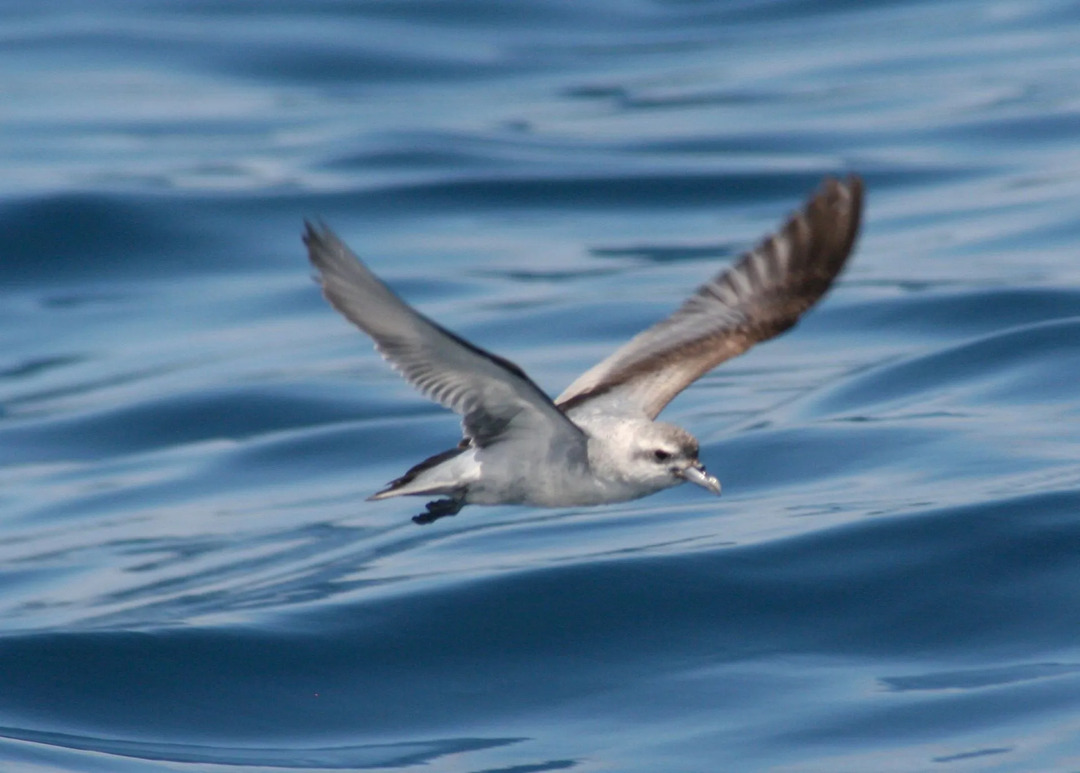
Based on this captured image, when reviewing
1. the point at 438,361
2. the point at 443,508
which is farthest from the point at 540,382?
the point at 438,361

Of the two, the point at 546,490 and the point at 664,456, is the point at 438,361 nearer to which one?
the point at 546,490

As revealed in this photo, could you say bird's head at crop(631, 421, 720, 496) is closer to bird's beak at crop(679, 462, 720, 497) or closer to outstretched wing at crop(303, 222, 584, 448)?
bird's beak at crop(679, 462, 720, 497)

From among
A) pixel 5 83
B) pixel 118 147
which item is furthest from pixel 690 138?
pixel 5 83

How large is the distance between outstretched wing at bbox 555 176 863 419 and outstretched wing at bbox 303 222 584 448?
36.4 inches

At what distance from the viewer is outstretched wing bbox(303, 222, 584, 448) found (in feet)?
22.0

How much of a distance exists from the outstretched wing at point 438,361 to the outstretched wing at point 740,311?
Result: 0.92 metres

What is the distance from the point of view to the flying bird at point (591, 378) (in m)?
6.98

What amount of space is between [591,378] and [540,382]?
8.54m

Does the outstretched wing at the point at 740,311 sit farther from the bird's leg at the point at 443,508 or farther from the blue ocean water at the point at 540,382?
the blue ocean water at the point at 540,382

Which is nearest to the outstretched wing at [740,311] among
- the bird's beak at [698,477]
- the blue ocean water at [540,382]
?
the bird's beak at [698,477]

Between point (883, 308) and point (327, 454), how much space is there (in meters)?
6.59

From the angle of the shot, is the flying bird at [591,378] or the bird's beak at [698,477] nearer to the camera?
the flying bird at [591,378]

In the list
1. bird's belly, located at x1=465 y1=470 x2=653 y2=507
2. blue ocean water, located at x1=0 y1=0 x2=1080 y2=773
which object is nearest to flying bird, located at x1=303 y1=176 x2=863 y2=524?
bird's belly, located at x1=465 y1=470 x2=653 y2=507

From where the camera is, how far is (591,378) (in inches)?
367
